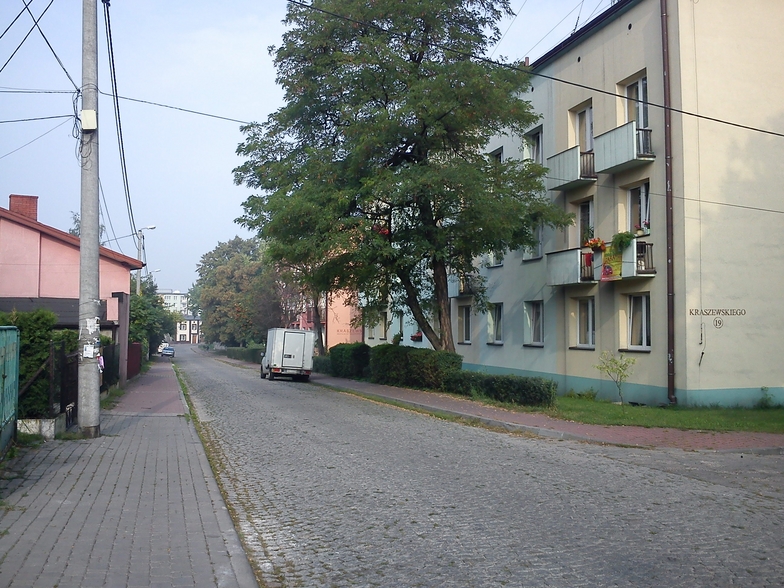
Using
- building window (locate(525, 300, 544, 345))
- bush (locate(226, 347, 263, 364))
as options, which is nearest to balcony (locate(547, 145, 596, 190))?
building window (locate(525, 300, 544, 345))

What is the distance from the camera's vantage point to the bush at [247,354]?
6209cm

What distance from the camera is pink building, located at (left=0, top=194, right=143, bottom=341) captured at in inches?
1115

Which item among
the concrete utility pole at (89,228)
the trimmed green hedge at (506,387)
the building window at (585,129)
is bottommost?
the trimmed green hedge at (506,387)

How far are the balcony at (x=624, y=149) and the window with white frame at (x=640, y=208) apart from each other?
804mm

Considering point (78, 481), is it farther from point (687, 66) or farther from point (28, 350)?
point (687, 66)

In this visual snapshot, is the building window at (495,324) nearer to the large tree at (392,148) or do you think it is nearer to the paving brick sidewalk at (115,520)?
the large tree at (392,148)

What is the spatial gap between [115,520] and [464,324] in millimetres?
27114

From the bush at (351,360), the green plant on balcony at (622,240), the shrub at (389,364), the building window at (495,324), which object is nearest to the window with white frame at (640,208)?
the green plant on balcony at (622,240)

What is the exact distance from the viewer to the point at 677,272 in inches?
763

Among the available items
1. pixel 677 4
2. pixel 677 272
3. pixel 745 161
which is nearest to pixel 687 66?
pixel 677 4

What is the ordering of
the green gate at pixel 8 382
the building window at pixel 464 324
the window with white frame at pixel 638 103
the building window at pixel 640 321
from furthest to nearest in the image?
the building window at pixel 464 324
the window with white frame at pixel 638 103
the building window at pixel 640 321
the green gate at pixel 8 382

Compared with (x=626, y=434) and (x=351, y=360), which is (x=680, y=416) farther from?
(x=351, y=360)

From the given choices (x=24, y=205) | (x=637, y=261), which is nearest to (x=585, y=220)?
(x=637, y=261)

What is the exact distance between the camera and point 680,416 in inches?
665
